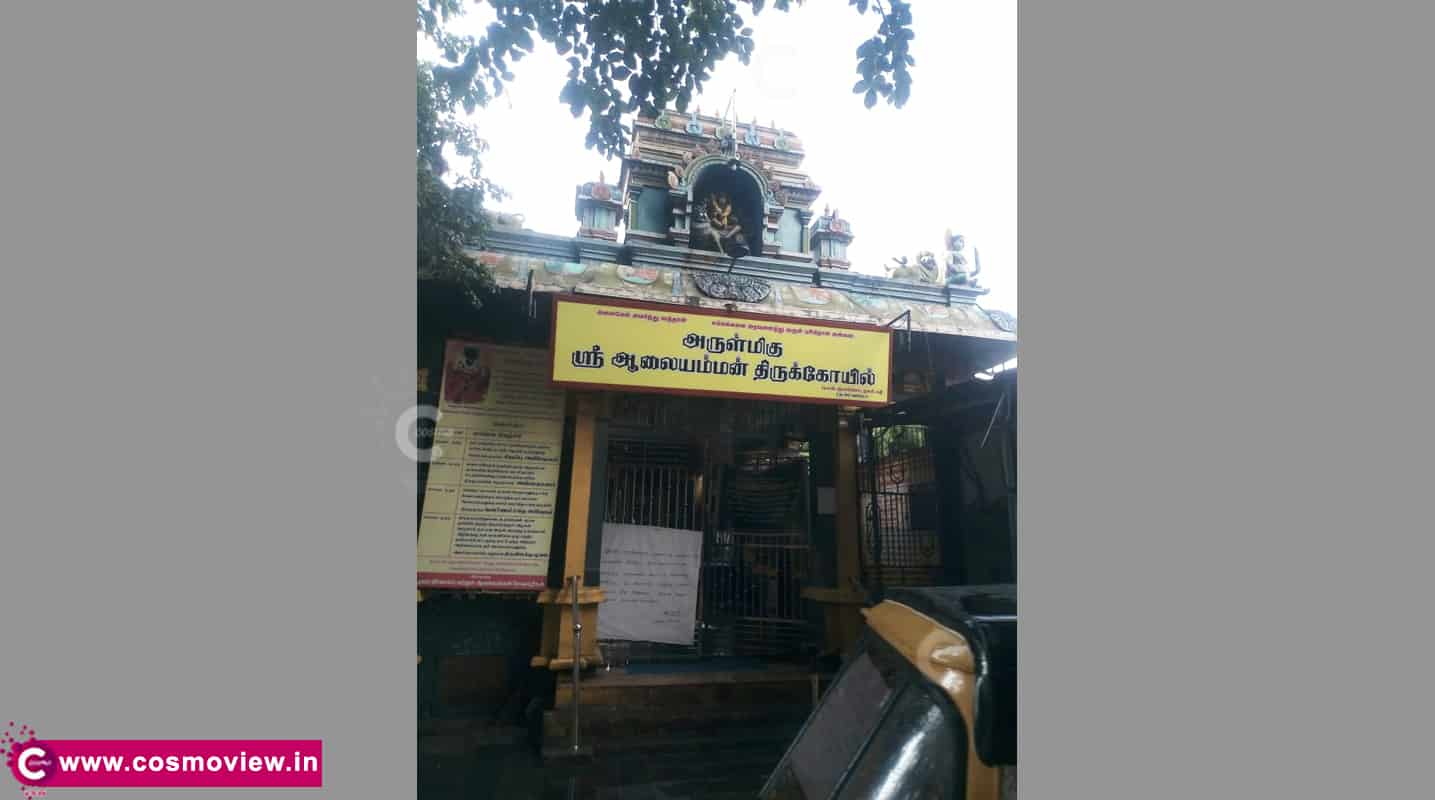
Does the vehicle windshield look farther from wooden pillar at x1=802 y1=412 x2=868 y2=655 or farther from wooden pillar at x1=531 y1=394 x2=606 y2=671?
wooden pillar at x1=802 y1=412 x2=868 y2=655

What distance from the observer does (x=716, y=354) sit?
609cm

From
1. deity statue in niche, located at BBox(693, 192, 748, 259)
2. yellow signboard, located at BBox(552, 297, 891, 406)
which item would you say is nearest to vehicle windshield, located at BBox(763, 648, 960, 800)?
yellow signboard, located at BBox(552, 297, 891, 406)

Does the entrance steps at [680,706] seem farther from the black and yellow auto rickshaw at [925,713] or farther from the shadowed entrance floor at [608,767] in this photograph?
the black and yellow auto rickshaw at [925,713]

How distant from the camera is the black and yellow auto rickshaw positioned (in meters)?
1.75

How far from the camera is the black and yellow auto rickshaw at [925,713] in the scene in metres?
1.75

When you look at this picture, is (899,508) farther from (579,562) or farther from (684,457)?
(579,562)

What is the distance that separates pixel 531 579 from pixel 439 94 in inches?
158

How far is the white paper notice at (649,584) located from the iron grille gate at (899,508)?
1.86 metres

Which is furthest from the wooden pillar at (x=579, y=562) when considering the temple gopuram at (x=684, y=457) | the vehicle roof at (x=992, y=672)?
the vehicle roof at (x=992, y=672)

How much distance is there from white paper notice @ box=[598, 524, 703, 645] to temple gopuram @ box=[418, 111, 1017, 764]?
0.02 meters
